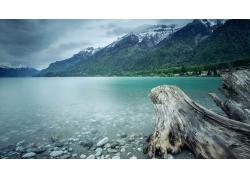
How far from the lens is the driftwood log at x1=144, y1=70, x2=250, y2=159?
8.81 ft

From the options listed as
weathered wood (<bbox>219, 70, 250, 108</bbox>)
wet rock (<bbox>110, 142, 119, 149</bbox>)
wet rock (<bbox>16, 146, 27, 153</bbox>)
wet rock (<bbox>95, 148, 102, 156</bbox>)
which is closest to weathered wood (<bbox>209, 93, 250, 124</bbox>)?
weathered wood (<bbox>219, 70, 250, 108</bbox>)

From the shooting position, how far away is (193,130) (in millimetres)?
3107

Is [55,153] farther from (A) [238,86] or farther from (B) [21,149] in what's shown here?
(A) [238,86]

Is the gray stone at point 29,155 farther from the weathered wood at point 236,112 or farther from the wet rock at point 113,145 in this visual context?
the weathered wood at point 236,112

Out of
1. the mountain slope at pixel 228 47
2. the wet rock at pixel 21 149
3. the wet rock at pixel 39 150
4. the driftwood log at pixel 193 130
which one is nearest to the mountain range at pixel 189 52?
the mountain slope at pixel 228 47

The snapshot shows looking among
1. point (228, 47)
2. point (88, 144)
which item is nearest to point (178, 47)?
point (228, 47)

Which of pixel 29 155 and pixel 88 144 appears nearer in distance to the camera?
pixel 29 155

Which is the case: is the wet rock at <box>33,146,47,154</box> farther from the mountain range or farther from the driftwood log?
the mountain range

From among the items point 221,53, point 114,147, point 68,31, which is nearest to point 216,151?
point 114,147

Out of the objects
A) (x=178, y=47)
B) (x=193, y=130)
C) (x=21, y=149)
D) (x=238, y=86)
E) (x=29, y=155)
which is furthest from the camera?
(x=178, y=47)

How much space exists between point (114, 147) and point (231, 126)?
2711mm

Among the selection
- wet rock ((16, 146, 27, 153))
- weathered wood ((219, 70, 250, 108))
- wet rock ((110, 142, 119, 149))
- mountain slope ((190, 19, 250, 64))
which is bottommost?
wet rock ((16, 146, 27, 153))

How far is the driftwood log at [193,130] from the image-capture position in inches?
106
